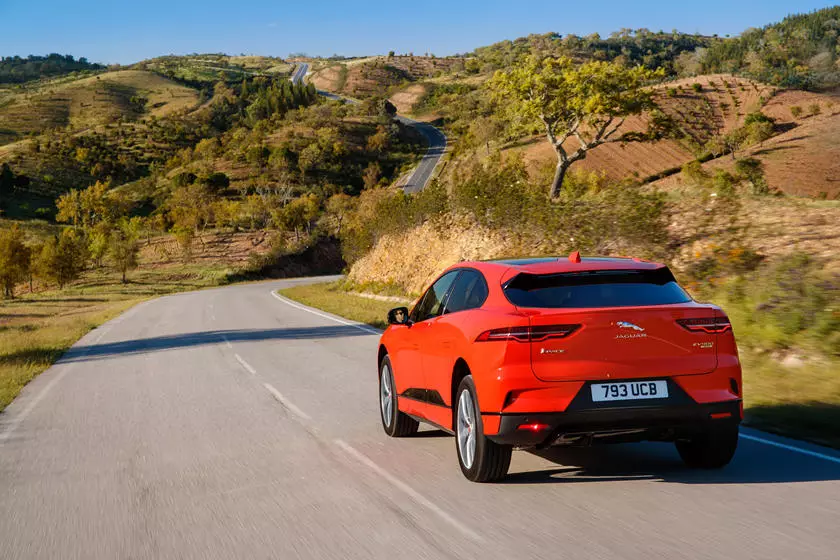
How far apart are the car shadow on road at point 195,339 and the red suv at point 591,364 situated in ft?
43.1

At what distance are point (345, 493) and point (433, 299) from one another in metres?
2.09

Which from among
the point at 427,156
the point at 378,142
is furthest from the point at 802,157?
the point at 378,142

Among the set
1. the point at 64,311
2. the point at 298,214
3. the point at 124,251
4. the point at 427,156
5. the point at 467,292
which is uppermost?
the point at 427,156

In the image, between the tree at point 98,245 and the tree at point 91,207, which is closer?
the tree at point 98,245

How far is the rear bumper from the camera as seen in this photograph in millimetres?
5480

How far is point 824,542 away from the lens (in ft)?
14.7

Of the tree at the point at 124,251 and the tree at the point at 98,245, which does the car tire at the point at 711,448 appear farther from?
the tree at the point at 98,245

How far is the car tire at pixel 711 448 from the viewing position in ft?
19.5

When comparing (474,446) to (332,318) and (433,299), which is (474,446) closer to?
(433,299)

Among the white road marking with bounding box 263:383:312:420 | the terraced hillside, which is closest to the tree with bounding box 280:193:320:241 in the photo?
the terraced hillside

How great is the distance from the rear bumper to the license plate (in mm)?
68

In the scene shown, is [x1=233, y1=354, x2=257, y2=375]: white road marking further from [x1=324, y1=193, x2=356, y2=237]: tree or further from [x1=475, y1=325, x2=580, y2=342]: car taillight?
[x1=324, y1=193, x2=356, y2=237]: tree

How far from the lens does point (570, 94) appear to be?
39156 mm

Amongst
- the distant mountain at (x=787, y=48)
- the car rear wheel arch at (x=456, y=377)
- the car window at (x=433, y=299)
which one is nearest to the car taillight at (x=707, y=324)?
the car rear wheel arch at (x=456, y=377)
